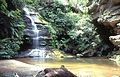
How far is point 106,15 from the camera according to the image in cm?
1891

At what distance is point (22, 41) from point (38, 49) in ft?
5.18

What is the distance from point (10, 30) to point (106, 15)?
6.75 m

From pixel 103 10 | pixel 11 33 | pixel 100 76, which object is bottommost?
pixel 100 76

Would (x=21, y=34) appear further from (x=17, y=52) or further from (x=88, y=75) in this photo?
A: (x=88, y=75)

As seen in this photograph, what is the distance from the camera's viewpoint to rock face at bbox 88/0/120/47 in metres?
18.1

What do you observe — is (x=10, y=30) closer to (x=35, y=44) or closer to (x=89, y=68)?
(x=35, y=44)

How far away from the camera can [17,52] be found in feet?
64.0

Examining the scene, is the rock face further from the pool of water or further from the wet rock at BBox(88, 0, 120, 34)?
the pool of water

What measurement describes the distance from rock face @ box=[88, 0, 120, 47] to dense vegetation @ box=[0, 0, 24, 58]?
5.68m

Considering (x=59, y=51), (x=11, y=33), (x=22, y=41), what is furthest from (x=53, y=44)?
(x=11, y=33)

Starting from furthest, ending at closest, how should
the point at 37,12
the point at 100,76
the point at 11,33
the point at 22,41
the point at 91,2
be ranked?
the point at 37,12, the point at 91,2, the point at 22,41, the point at 11,33, the point at 100,76

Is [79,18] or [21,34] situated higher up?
[79,18]

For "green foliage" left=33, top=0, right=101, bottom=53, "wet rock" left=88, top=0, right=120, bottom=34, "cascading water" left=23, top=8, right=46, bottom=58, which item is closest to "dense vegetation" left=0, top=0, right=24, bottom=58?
"cascading water" left=23, top=8, right=46, bottom=58

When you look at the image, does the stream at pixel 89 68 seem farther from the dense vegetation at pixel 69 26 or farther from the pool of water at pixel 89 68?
the dense vegetation at pixel 69 26
